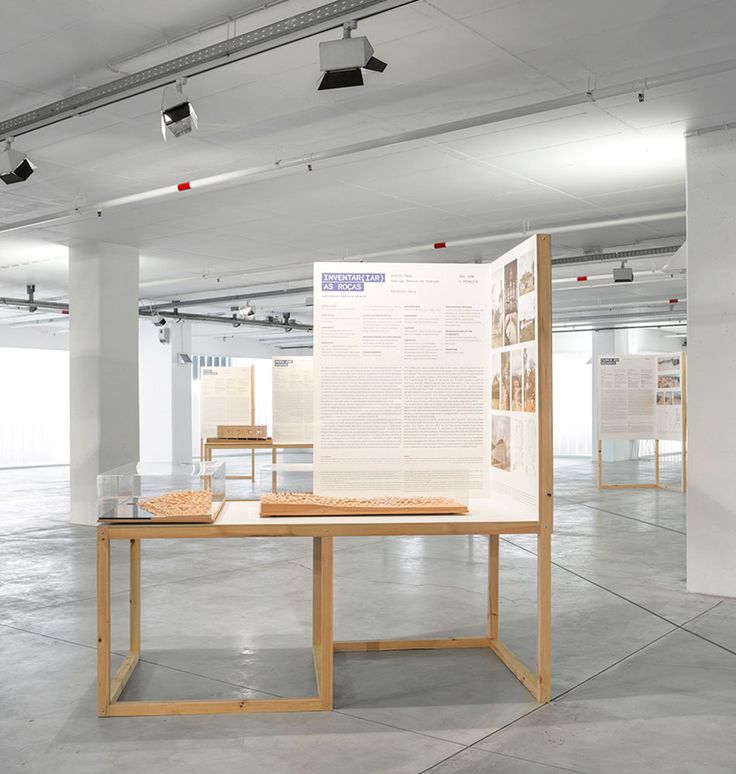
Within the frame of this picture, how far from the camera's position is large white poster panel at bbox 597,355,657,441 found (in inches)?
568

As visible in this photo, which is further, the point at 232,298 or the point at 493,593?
the point at 232,298

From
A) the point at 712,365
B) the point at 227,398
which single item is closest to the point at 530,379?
the point at 712,365

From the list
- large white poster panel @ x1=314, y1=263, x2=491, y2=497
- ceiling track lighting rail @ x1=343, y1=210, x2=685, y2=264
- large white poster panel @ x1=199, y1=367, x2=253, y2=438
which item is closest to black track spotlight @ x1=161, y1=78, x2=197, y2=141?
large white poster panel @ x1=314, y1=263, x2=491, y2=497

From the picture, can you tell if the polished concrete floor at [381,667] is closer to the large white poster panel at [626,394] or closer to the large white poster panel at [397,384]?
the large white poster panel at [397,384]

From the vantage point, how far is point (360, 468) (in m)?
4.48

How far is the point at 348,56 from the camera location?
4.29 m

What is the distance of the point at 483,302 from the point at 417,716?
2.08 m

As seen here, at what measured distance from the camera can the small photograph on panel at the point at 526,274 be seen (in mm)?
4043

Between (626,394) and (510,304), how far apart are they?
10.7 metres

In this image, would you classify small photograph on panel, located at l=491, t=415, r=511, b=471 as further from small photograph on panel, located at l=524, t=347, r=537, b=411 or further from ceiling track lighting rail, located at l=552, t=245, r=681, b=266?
ceiling track lighting rail, located at l=552, t=245, r=681, b=266

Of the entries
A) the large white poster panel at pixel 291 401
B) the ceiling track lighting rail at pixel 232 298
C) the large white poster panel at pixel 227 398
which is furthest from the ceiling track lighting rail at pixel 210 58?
the large white poster panel at pixel 227 398

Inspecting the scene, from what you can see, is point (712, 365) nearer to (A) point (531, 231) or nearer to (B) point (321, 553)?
(B) point (321, 553)

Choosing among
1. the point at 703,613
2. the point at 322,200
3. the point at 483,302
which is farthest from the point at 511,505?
the point at 322,200

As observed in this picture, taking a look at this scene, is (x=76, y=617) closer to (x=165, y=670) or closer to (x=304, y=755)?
(x=165, y=670)
